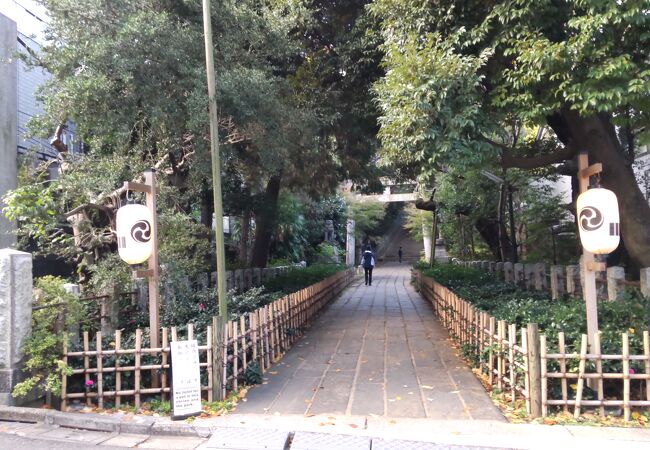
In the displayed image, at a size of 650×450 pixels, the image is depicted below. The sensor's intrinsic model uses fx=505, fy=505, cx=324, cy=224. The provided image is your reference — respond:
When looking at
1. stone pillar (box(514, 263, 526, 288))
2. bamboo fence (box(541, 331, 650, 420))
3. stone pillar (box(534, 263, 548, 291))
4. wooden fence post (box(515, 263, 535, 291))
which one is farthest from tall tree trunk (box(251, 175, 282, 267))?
bamboo fence (box(541, 331, 650, 420))

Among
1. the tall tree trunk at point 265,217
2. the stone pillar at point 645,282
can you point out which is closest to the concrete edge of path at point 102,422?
the stone pillar at point 645,282

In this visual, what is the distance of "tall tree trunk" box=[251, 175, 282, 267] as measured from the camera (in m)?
15.8

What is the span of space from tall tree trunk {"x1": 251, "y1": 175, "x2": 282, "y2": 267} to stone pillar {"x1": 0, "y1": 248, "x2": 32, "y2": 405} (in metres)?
9.47

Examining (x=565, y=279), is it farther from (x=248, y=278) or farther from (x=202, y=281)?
(x=248, y=278)

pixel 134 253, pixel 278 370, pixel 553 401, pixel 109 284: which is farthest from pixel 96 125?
pixel 553 401

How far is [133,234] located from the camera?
6.34 m

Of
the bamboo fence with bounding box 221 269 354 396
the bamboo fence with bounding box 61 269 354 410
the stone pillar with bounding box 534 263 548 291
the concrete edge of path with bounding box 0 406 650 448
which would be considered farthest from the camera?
the stone pillar with bounding box 534 263 548 291

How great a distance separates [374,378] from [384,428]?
6.29ft

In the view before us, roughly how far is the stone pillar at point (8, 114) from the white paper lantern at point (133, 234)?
7322 mm

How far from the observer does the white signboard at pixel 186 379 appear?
577cm

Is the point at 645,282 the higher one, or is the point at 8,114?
the point at 8,114

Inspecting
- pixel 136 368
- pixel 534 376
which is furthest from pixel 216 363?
pixel 534 376

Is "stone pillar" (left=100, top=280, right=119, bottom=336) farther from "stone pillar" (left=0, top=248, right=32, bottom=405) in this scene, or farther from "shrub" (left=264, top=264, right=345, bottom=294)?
"shrub" (left=264, top=264, right=345, bottom=294)

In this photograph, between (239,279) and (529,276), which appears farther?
(239,279)
